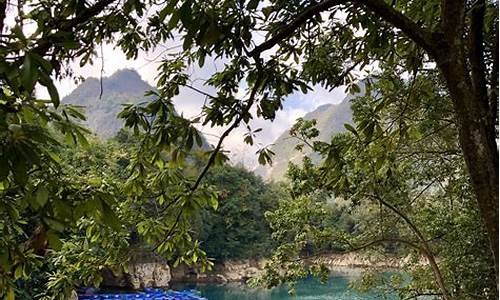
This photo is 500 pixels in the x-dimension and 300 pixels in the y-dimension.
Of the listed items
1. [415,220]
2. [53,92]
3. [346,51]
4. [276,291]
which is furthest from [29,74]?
[276,291]

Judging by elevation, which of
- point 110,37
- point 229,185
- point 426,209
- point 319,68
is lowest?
point 426,209

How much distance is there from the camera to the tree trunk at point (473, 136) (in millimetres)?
958

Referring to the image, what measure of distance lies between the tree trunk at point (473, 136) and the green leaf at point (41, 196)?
0.81 metres

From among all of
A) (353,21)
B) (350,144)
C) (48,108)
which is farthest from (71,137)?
(353,21)

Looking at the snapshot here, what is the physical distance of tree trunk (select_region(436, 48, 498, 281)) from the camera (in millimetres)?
958

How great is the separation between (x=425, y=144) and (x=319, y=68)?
3.25m

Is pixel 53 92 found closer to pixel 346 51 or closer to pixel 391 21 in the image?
pixel 391 21

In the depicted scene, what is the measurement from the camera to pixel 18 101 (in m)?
0.88

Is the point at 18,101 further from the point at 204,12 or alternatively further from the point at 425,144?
the point at 425,144

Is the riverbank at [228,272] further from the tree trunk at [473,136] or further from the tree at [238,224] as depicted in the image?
the tree trunk at [473,136]

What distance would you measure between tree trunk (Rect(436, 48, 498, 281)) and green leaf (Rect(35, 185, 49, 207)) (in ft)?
2.65

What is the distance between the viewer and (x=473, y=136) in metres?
0.98

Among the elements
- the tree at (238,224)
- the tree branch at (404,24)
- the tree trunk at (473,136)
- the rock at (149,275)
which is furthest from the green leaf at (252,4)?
the tree at (238,224)

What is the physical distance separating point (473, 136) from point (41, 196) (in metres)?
0.83
